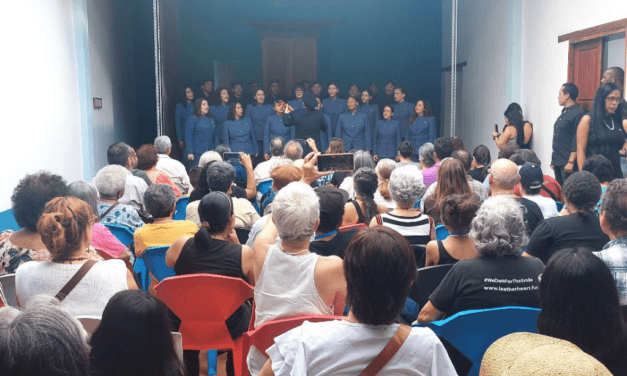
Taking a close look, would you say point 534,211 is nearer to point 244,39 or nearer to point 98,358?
point 98,358

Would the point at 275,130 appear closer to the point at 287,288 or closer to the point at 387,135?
the point at 387,135

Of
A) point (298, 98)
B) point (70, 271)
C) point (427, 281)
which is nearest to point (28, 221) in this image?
point (70, 271)

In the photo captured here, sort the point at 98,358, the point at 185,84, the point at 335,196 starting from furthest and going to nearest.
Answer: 1. the point at 185,84
2. the point at 335,196
3. the point at 98,358

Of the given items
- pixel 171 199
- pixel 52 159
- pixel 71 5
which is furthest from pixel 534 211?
pixel 71 5

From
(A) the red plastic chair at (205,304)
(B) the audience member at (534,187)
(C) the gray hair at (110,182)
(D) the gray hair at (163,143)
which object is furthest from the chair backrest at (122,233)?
(D) the gray hair at (163,143)

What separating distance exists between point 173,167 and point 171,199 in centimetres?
243

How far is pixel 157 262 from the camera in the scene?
313 cm

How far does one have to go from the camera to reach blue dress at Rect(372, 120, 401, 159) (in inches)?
397

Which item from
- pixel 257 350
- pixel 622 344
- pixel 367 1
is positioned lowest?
pixel 257 350

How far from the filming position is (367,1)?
13.8 meters

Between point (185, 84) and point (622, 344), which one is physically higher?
point (185, 84)

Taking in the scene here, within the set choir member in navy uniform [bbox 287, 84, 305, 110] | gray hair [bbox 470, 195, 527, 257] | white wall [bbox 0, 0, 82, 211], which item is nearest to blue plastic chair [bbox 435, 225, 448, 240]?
gray hair [bbox 470, 195, 527, 257]

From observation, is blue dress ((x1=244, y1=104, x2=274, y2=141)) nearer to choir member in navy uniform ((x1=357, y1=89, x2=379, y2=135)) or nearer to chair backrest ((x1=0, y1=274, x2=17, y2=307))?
choir member in navy uniform ((x1=357, y1=89, x2=379, y2=135))

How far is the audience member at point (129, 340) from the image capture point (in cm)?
149
